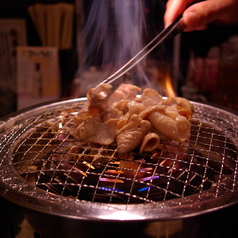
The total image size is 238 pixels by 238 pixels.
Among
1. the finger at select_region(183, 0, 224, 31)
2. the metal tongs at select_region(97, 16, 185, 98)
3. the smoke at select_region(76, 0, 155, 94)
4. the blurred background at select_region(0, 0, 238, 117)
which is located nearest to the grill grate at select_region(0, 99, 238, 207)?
the metal tongs at select_region(97, 16, 185, 98)

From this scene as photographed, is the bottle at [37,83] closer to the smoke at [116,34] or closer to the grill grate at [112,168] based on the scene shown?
the smoke at [116,34]

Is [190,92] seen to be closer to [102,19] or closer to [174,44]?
[174,44]

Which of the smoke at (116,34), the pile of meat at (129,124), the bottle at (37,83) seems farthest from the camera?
the bottle at (37,83)

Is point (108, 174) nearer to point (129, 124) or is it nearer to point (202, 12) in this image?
point (129, 124)

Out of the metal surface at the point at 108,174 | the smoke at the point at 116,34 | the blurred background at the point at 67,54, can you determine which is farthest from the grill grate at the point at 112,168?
the blurred background at the point at 67,54

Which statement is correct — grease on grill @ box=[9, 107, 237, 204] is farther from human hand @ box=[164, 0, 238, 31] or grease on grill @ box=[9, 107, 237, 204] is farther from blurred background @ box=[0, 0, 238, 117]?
blurred background @ box=[0, 0, 238, 117]

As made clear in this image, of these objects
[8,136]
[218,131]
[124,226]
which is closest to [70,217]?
[124,226]

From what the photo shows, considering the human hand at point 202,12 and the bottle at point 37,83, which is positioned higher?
the human hand at point 202,12
